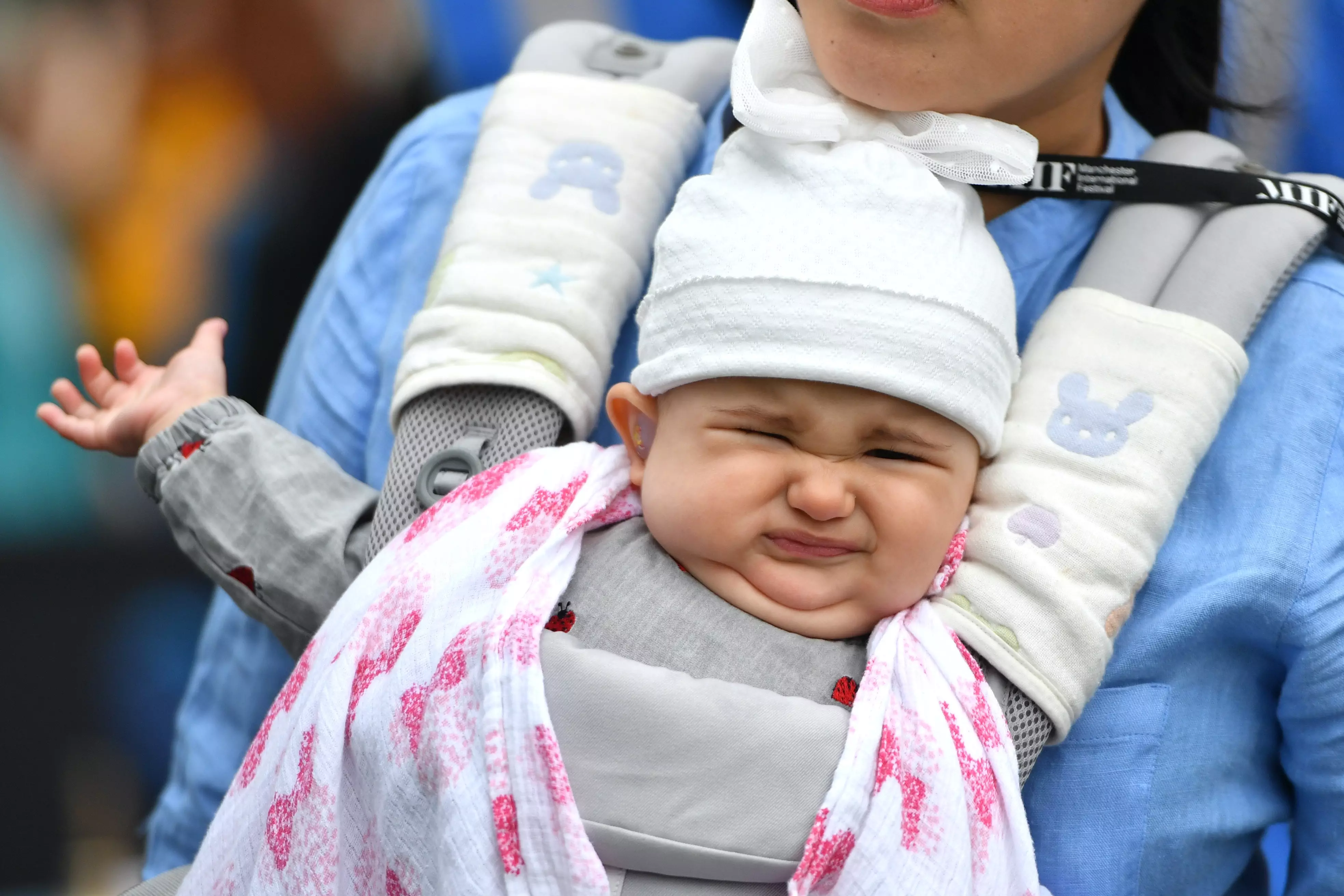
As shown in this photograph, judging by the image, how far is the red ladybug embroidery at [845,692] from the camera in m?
0.75

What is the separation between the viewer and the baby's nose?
2.48 ft

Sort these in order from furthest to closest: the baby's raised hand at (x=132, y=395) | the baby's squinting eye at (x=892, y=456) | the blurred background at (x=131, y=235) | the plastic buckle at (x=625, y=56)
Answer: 1. the blurred background at (x=131, y=235)
2. the plastic buckle at (x=625, y=56)
3. the baby's raised hand at (x=132, y=395)
4. the baby's squinting eye at (x=892, y=456)

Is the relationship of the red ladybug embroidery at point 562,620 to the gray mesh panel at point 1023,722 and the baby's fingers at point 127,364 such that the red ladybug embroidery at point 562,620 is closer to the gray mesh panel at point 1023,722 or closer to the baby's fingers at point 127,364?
the gray mesh panel at point 1023,722

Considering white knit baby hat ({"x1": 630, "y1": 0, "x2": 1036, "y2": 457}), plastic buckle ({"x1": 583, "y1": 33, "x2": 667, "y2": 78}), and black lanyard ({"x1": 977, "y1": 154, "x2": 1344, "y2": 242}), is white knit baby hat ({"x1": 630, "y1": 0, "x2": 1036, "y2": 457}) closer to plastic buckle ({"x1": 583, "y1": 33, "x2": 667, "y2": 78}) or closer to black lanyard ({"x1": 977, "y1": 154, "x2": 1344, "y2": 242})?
black lanyard ({"x1": 977, "y1": 154, "x2": 1344, "y2": 242})

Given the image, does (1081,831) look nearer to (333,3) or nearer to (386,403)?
(386,403)

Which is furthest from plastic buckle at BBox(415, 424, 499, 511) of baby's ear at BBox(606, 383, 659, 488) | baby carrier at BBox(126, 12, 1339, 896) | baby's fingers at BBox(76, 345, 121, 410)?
baby's fingers at BBox(76, 345, 121, 410)

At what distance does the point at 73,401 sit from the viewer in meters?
1.07

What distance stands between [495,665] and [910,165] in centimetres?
42

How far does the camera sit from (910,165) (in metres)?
0.82

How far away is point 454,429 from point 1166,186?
0.57 metres

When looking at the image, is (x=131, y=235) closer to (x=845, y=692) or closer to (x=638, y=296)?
(x=638, y=296)

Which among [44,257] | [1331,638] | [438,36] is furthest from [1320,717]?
[44,257]

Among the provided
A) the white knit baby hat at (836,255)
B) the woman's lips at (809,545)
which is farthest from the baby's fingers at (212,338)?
the woman's lips at (809,545)

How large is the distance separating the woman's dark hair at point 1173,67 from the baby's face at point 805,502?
19.8 inches
